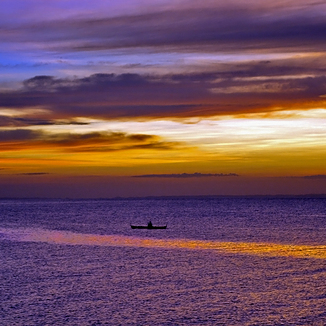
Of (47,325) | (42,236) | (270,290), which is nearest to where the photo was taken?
(47,325)

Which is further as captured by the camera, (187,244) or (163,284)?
(187,244)

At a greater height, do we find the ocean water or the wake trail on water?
the ocean water

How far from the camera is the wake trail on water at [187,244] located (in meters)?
64.3

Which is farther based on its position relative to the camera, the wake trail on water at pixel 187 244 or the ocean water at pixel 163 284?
the wake trail on water at pixel 187 244

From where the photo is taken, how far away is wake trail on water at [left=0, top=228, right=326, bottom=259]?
211 feet

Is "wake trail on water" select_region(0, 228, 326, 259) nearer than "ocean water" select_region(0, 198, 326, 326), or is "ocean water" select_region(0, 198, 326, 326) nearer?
"ocean water" select_region(0, 198, 326, 326)

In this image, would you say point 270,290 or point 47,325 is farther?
point 270,290

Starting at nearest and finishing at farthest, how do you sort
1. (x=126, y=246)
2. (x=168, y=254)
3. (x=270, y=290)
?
(x=270, y=290), (x=168, y=254), (x=126, y=246)

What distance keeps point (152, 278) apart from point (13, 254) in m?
25.3

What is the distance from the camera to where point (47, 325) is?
31.0m

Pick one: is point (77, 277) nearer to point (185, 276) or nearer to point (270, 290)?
point (185, 276)

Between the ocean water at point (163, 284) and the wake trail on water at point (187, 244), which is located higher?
the ocean water at point (163, 284)

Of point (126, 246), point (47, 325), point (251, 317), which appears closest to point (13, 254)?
point (126, 246)

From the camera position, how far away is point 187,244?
7519 cm
